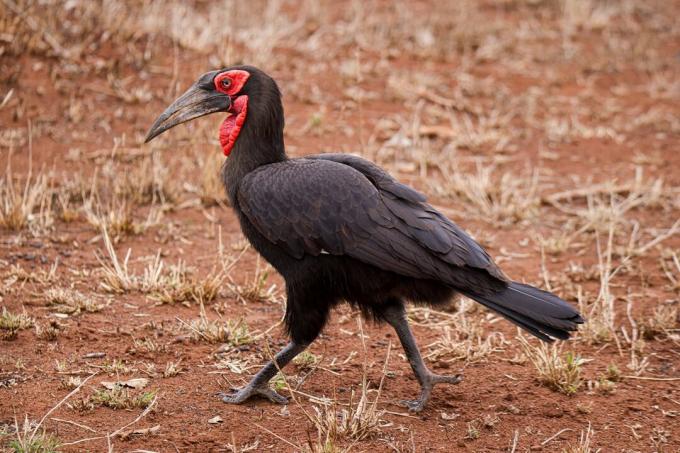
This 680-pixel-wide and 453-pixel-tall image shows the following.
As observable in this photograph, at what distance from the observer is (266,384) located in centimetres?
405

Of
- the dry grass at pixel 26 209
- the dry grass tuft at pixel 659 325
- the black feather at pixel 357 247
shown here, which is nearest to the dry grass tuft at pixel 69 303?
the dry grass at pixel 26 209

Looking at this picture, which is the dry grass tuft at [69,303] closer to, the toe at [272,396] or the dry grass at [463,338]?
the toe at [272,396]

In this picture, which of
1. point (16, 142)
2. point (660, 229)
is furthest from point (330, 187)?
point (16, 142)

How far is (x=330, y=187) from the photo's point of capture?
13.1ft

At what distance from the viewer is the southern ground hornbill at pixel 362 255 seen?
3877 mm

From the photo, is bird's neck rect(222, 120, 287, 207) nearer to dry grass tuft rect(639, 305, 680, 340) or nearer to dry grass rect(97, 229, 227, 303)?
dry grass rect(97, 229, 227, 303)

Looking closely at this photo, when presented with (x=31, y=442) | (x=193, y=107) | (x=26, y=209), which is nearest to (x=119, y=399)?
(x=31, y=442)

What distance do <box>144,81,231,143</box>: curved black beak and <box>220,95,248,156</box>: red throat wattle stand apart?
45 millimetres

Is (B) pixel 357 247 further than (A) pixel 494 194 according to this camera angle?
No

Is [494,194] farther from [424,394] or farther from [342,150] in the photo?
[424,394]

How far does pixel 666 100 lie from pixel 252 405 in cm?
699

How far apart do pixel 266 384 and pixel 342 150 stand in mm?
3708

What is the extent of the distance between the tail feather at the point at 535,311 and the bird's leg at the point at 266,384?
852 mm

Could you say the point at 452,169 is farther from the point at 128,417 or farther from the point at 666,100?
the point at 128,417
